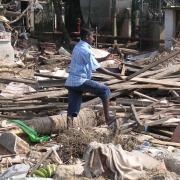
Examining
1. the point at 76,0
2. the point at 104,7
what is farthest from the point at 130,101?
the point at 76,0

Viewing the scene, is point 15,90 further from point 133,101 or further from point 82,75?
point 82,75

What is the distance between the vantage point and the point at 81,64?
8.16m

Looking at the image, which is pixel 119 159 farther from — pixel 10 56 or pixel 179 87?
pixel 10 56

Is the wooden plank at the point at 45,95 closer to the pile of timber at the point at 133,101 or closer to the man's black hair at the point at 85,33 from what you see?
the pile of timber at the point at 133,101

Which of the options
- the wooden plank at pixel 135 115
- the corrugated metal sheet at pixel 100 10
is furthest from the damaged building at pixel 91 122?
the corrugated metal sheet at pixel 100 10

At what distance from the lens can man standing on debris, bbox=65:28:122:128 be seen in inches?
318

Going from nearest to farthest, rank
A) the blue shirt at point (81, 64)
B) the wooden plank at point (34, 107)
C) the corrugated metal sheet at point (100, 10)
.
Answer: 1. the blue shirt at point (81, 64)
2. the wooden plank at point (34, 107)
3. the corrugated metal sheet at point (100, 10)

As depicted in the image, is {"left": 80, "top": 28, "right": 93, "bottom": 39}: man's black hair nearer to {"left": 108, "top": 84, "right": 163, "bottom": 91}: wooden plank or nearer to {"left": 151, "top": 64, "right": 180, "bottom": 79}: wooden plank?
{"left": 108, "top": 84, "right": 163, "bottom": 91}: wooden plank

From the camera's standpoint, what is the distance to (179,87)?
1049 centimetres

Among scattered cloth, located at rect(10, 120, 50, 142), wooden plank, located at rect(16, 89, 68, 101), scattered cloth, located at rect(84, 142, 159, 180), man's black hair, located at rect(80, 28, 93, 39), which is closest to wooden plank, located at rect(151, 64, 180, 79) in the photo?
wooden plank, located at rect(16, 89, 68, 101)

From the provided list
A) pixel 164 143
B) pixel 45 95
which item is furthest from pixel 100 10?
pixel 164 143

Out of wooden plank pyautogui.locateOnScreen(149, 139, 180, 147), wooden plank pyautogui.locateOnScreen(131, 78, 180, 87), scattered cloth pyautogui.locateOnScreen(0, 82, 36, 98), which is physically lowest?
wooden plank pyautogui.locateOnScreen(149, 139, 180, 147)

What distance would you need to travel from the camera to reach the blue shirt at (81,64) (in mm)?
8070

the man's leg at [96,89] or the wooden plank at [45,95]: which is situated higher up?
the man's leg at [96,89]
